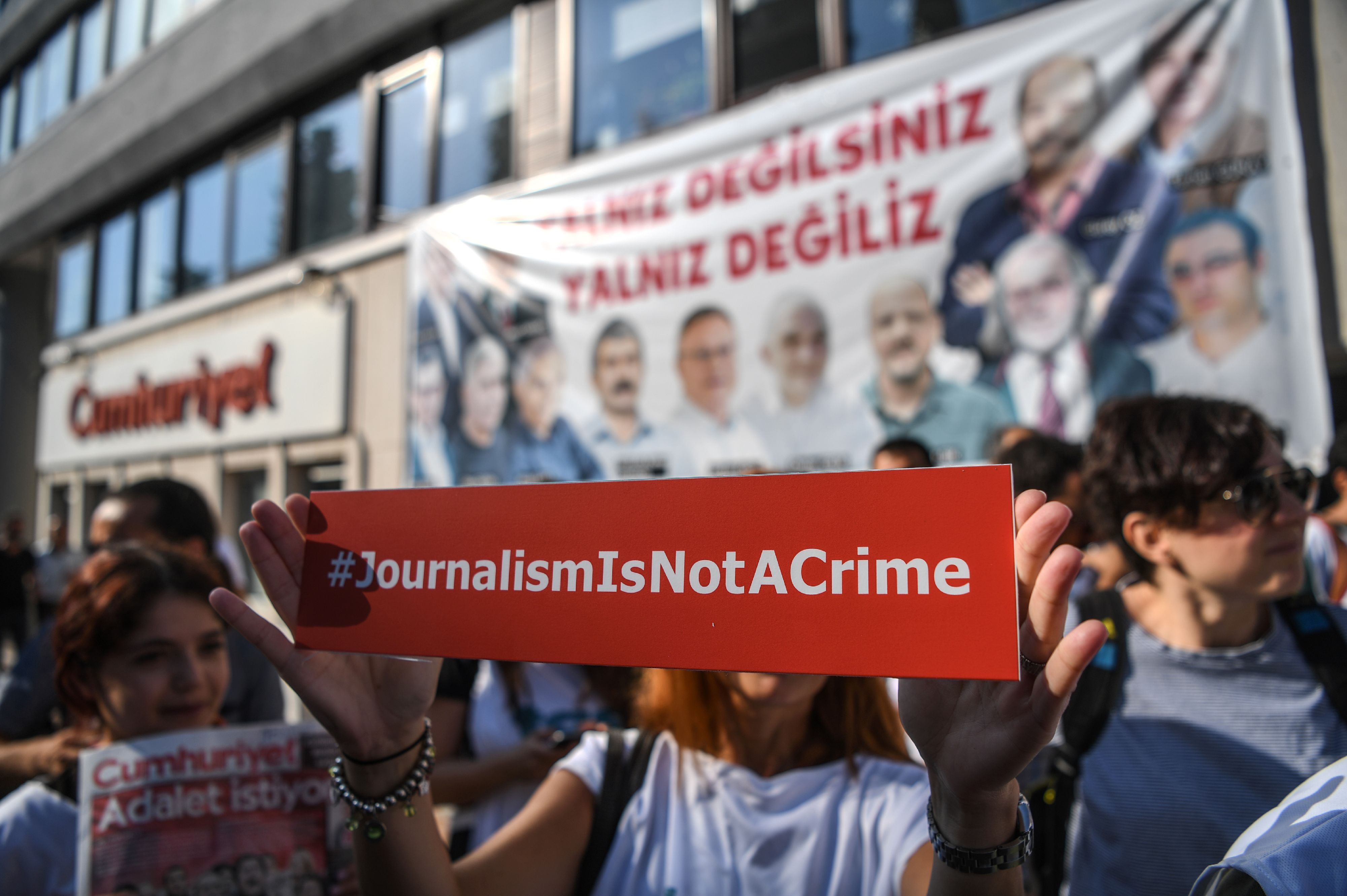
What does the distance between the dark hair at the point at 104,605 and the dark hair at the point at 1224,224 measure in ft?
11.6

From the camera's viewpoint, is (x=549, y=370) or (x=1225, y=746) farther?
(x=549, y=370)

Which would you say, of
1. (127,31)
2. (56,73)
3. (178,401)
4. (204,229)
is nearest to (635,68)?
(204,229)

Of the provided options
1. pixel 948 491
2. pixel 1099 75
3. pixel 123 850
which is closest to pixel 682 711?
pixel 948 491

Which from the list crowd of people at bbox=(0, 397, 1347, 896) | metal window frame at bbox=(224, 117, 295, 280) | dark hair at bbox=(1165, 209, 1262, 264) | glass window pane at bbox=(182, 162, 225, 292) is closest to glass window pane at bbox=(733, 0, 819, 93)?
dark hair at bbox=(1165, 209, 1262, 264)

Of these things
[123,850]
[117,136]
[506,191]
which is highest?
[117,136]

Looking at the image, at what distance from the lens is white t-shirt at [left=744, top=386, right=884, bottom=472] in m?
4.03

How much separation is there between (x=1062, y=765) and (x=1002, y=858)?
0.93 metres

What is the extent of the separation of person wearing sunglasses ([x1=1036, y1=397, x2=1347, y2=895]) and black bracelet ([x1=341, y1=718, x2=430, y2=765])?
4.17 feet

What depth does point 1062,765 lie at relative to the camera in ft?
5.40

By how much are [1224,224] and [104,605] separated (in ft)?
12.3

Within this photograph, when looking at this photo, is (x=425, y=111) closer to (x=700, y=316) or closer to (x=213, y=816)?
(x=700, y=316)

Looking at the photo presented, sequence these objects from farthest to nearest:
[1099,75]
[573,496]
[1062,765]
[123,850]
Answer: [1099,75] < [1062,765] < [123,850] < [573,496]

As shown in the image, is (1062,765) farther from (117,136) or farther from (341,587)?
(117,136)

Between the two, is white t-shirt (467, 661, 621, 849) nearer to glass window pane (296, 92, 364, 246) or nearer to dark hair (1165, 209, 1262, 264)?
dark hair (1165, 209, 1262, 264)
